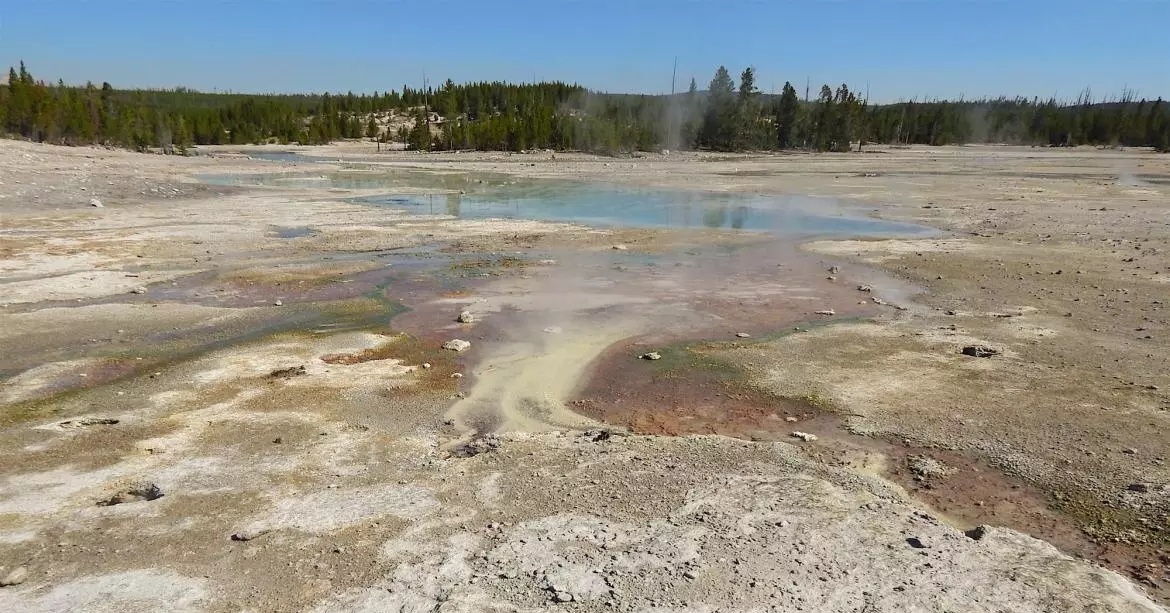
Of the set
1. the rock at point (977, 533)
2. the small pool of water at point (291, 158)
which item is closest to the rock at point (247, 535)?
the rock at point (977, 533)

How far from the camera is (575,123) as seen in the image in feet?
247

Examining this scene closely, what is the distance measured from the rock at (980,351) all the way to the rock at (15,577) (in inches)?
385

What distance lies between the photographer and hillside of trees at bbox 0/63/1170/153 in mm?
61719

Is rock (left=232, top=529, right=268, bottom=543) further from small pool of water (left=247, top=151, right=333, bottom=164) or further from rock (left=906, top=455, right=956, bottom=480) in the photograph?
small pool of water (left=247, top=151, right=333, bottom=164)

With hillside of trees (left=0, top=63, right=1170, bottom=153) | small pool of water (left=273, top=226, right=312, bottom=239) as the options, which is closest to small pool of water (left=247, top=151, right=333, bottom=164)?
hillside of trees (left=0, top=63, right=1170, bottom=153)

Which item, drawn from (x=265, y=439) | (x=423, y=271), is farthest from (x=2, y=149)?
(x=265, y=439)

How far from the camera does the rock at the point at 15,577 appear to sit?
4.19 metres

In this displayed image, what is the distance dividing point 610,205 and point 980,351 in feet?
67.6

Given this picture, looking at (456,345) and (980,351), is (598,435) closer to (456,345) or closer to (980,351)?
(456,345)

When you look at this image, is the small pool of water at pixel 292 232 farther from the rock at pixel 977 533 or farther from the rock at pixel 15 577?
the rock at pixel 977 533

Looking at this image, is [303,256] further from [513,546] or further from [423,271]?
[513,546]

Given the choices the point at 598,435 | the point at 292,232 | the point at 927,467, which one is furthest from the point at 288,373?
the point at 292,232

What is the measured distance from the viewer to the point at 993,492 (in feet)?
18.7

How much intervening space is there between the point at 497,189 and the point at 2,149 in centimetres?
2704
